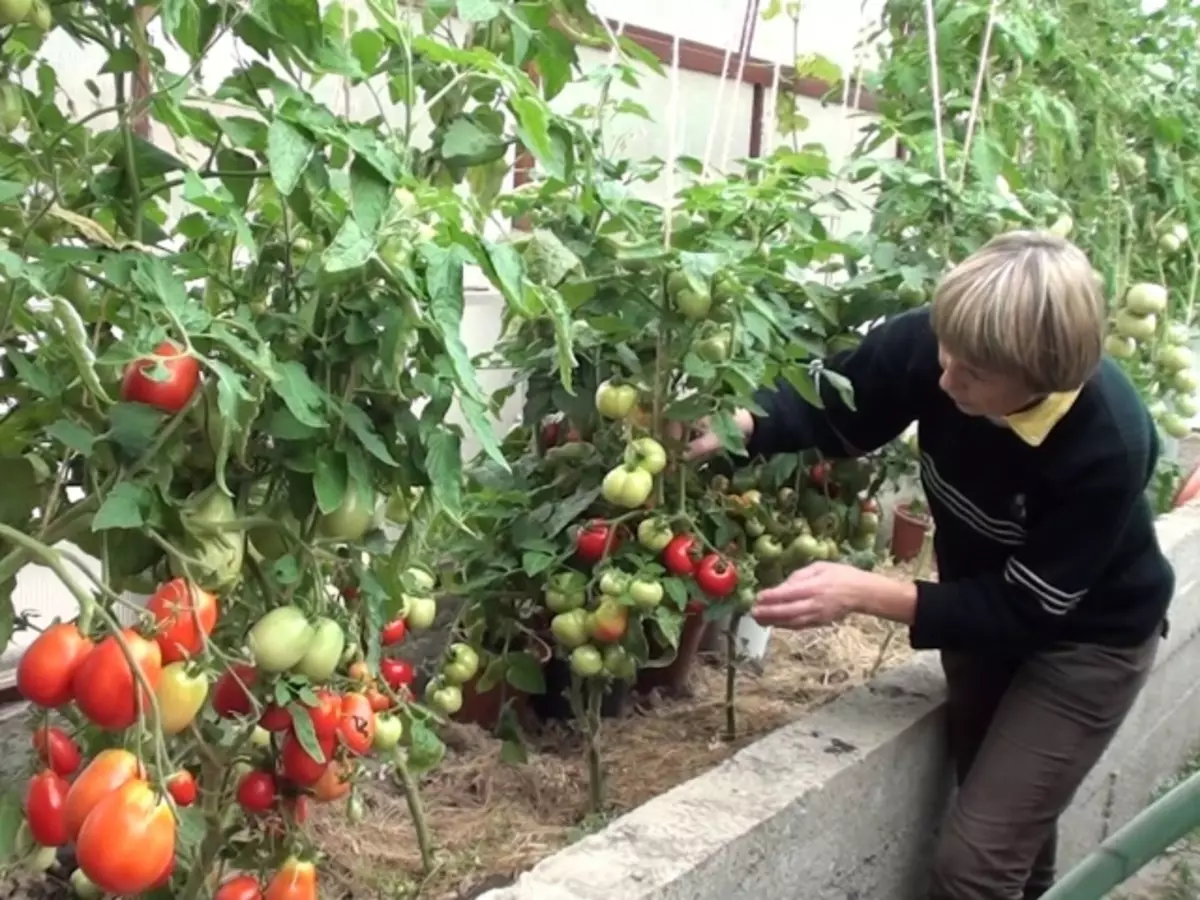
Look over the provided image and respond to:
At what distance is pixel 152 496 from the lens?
3.06 feet

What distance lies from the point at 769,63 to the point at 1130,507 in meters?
1.70

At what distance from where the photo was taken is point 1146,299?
8.38 feet

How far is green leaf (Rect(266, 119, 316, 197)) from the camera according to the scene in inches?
33.6

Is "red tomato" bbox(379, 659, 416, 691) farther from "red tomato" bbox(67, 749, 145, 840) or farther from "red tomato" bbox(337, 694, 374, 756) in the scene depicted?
"red tomato" bbox(67, 749, 145, 840)

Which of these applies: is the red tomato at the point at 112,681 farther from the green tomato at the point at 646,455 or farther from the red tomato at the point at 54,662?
the green tomato at the point at 646,455

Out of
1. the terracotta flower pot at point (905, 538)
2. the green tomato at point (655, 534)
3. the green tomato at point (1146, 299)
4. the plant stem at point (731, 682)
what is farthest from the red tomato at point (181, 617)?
the terracotta flower pot at point (905, 538)

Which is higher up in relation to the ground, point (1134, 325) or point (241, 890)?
point (1134, 325)

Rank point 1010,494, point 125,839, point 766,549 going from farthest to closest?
point 766,549 → point 1010,494 → point 125,839

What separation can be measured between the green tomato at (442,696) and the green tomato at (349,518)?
2.14 feet

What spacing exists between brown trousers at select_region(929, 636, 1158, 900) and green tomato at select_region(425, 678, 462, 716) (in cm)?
70

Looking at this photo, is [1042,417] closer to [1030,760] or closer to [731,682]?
[1030,760]

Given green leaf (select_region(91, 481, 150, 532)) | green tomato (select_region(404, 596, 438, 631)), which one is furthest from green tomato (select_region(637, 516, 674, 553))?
green leaf (select_region(91, 481, 150, 532))

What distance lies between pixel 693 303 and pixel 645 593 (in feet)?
1.16

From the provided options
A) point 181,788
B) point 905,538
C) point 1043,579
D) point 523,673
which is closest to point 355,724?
point 181,788
